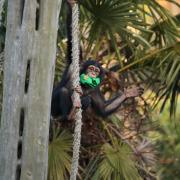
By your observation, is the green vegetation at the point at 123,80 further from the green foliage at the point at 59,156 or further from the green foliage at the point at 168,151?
the green foliage at the point at 168,151

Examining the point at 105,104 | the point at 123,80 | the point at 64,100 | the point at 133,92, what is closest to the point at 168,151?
the point at 123,80

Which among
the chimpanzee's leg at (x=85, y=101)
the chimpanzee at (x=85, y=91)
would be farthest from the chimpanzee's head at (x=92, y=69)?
the chimpanzee's leg at (x=85, y=101)

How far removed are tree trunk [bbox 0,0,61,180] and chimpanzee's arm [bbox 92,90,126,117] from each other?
166cm

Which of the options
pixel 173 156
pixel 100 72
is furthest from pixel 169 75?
pixel 173 156

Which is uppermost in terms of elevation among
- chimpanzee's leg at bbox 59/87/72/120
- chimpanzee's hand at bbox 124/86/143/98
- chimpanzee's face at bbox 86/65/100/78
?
chimpanzee's face at bbox 86/65/100/78

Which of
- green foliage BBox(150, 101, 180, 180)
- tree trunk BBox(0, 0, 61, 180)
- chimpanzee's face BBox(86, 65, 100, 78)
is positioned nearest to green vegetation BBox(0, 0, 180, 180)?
chimpanzee's face BBox(86, 65, 100, 78)

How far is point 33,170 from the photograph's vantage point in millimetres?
3938

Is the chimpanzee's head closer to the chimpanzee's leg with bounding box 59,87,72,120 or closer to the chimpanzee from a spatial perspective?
the chimpanzee

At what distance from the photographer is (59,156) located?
17.1 ft

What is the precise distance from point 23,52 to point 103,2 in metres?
1.58

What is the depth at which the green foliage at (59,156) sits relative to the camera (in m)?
5.15

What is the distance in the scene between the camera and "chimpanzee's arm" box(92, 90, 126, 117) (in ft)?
18.4

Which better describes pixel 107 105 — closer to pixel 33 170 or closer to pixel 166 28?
pixel 166 28

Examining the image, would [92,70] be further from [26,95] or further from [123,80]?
[26,95]
